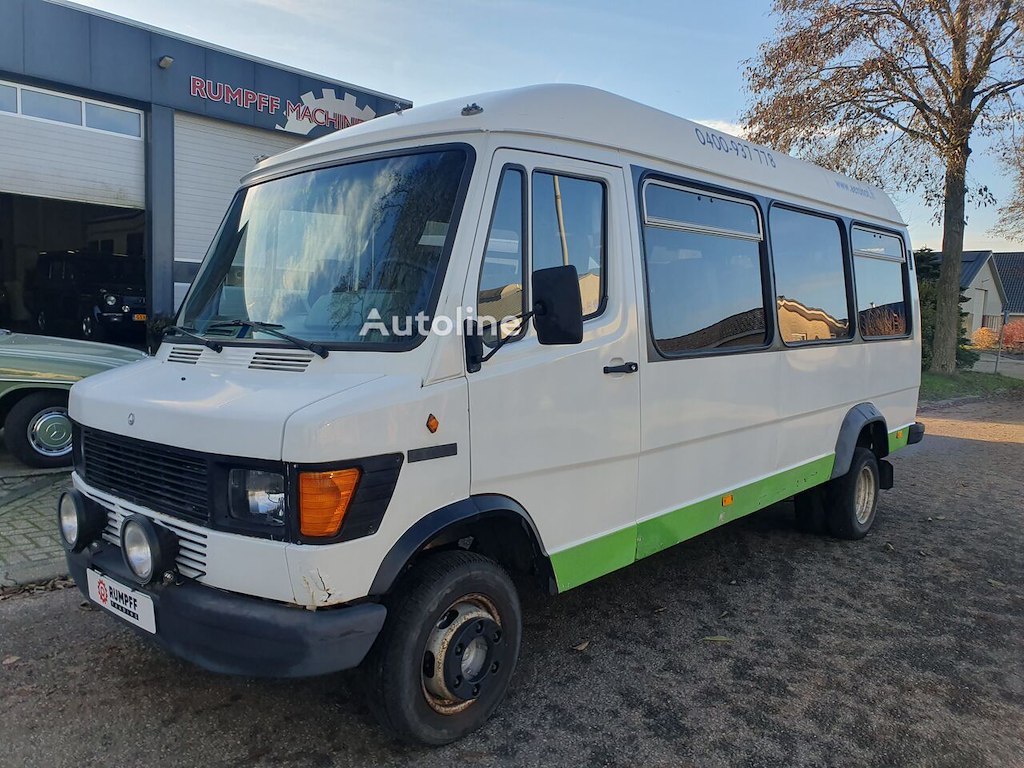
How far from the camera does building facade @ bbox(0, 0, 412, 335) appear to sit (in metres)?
11.8

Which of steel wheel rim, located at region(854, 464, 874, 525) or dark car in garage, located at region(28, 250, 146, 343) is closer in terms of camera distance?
steel wheel rim, located at region(854, 464, 874, 525)

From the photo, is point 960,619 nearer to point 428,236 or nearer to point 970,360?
point 428,236

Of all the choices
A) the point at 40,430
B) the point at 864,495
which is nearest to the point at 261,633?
the point at 864,495

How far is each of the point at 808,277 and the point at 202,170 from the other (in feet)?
39.4

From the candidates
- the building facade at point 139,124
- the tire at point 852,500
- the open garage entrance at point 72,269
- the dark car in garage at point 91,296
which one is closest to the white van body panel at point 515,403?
the tire at point 852,500

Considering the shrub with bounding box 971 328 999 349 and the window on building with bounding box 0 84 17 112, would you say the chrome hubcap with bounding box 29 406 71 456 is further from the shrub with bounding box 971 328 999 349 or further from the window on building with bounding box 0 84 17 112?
the shrub with bounding box 971 328 999 349

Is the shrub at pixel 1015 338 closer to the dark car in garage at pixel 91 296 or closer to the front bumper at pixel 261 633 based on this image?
the dark car in garage at pixel 91 296

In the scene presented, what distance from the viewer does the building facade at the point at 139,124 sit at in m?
11.8

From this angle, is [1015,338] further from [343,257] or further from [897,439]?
[343,257]

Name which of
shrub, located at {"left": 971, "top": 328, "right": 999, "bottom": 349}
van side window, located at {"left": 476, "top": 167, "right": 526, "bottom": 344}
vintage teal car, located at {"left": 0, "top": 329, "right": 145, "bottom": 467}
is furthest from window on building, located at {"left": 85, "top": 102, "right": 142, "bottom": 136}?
shrub, located at {"left": 971, "top": 328, "right": 999, "bottom": 349}

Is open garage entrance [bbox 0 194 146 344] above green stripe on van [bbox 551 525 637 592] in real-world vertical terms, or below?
above

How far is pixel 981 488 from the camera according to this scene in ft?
27.0

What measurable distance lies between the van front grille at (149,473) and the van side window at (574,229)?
1598mm

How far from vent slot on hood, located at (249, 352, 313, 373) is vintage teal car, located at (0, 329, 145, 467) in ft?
15.9
